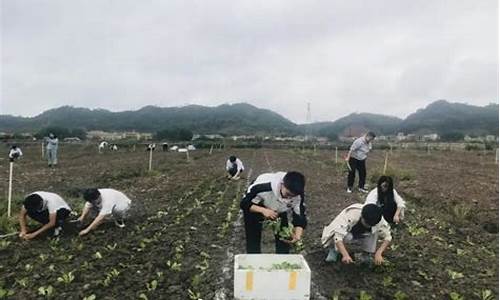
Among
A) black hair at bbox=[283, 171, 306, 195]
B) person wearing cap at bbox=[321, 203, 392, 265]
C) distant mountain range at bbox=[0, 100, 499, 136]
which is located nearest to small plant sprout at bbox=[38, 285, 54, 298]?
black hair at bbox=[283, 171, 306, 195]

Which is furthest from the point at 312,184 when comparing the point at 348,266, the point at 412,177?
the point at 348,266

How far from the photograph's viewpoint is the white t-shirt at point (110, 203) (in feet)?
25.9

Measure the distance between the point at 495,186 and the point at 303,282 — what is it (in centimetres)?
1339

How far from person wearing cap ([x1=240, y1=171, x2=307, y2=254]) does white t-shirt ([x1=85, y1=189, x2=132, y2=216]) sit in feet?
11.0

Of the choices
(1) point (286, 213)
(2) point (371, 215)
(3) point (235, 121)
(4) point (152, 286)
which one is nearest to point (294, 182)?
(1) point (286, 213)

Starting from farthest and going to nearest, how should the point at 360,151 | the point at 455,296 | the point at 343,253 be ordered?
the point at 360,151, the point at 343,253, the point at 455,296

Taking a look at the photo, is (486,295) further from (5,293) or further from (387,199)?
(5,293)

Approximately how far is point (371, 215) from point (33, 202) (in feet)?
16.9

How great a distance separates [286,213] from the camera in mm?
5406

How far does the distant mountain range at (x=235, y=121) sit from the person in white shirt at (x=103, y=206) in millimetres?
103635

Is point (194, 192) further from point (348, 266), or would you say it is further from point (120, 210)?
point (348, 266)

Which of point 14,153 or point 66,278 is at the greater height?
point 14,153

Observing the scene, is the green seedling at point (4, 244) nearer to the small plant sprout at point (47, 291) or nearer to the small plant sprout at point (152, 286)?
the small plant sprout at point (47, 291)

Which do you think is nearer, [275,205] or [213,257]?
[275,205]
